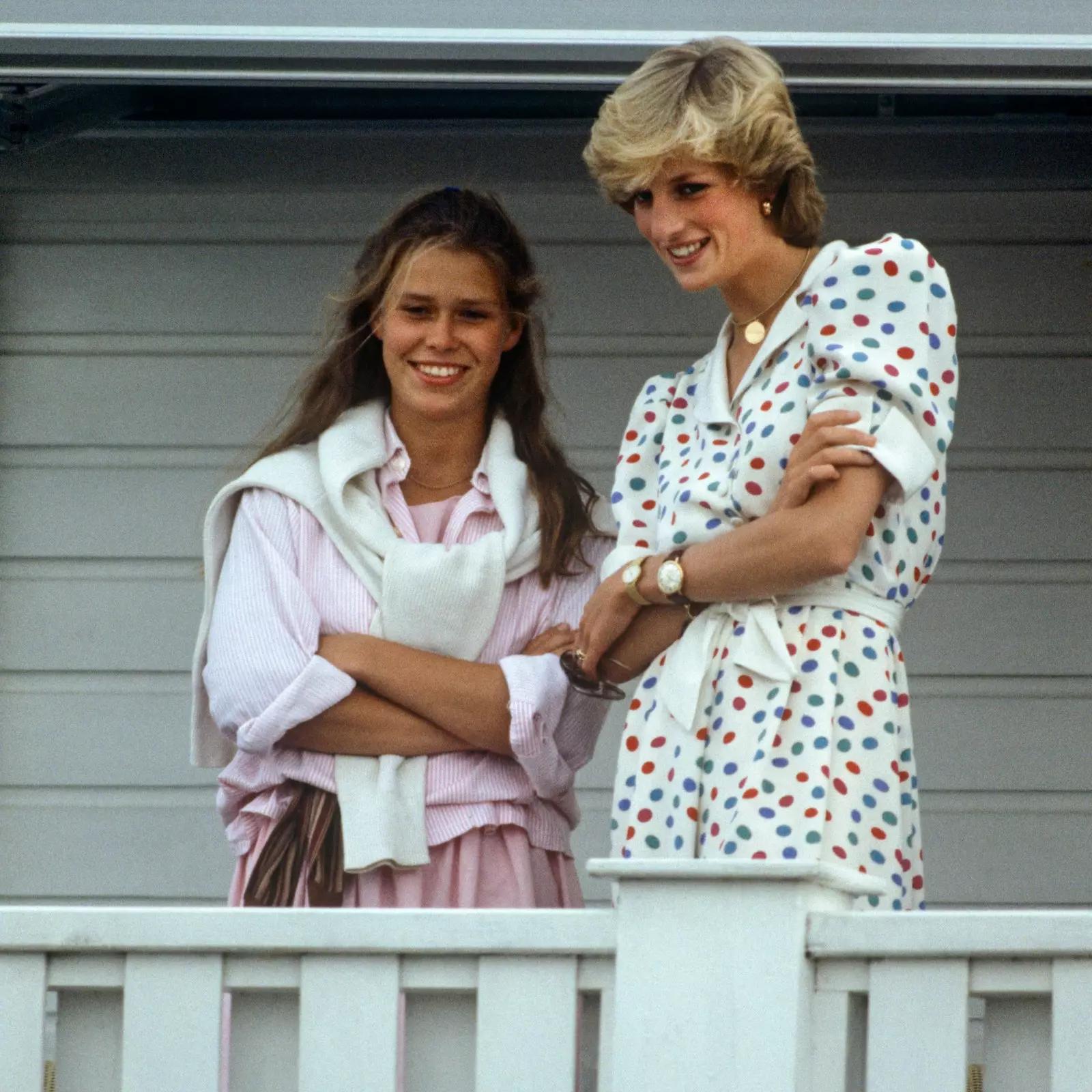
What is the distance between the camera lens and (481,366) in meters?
3.18

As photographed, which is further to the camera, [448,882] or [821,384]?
[448,882]

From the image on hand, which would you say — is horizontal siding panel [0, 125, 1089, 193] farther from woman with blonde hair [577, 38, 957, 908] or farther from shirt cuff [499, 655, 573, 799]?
shirt cuff [499, 655, 573, 799]

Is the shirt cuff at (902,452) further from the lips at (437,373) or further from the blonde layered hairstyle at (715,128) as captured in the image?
the lips at (437,373)

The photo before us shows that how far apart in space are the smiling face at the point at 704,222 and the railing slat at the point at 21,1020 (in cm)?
125

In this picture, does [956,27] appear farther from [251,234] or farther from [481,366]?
[251,234]

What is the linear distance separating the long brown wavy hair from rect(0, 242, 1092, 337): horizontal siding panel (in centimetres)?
156

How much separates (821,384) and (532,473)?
0.67 meters

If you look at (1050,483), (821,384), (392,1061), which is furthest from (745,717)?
(1050,483)

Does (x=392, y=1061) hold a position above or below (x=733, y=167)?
below

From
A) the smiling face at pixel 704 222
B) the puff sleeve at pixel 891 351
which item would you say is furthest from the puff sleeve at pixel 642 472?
the puff sleeve at pixel 891 351

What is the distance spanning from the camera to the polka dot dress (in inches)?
102

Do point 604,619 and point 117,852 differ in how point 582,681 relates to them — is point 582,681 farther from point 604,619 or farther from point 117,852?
point 117,852

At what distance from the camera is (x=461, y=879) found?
9.89ft

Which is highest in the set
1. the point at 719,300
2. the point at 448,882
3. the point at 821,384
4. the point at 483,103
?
the point at 483,103
